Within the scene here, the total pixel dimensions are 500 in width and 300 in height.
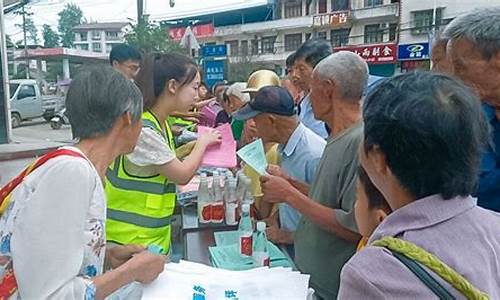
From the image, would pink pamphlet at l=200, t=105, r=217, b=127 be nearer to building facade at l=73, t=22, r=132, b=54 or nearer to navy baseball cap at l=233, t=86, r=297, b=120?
navy baseball cap at l=233, t=86, r=297, b=120

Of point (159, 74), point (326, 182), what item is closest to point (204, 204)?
point (159, 74)

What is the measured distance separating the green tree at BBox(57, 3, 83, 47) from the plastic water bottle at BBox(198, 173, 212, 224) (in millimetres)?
49951

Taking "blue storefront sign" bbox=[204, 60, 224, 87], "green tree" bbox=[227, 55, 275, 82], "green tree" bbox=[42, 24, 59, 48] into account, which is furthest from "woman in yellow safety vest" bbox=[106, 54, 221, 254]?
"green tree" bbox=[42, 24, 59, 48]

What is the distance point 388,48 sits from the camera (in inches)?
926

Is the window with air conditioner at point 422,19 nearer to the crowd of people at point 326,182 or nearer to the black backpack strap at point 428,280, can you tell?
the crowd of people at point 326,182

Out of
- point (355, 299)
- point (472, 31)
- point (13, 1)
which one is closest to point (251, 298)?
point (355, 299)

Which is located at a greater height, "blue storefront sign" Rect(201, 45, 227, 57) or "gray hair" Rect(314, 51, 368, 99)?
"blue storefront sign" Rect(201, 45, 227, 57)

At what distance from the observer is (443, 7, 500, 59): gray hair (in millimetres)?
1288

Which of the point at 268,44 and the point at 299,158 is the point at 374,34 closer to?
the point at 268,44

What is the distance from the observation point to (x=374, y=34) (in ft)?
91.9

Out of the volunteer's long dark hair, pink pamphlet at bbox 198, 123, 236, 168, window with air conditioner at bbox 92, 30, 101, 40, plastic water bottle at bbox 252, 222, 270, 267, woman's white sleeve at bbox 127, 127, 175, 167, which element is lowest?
plastic water bottle at bbox 252, 222, 270, 267

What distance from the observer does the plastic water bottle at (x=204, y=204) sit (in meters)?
2.22

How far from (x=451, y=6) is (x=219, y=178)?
23550 millimetres

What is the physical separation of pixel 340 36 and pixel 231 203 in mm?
29153
